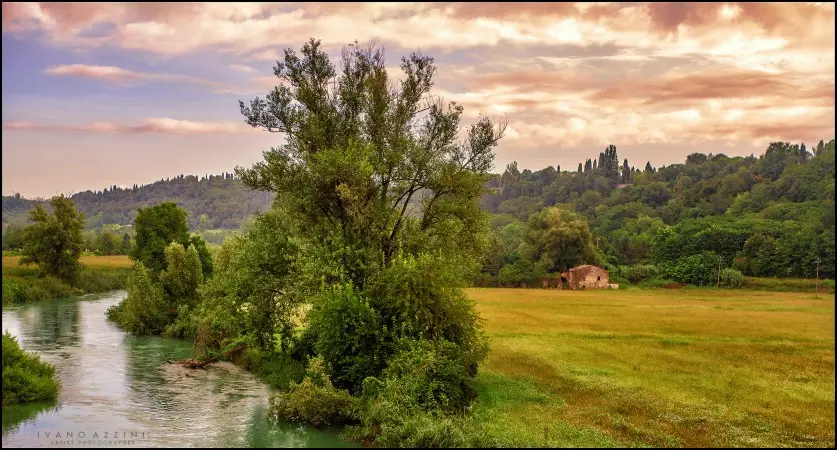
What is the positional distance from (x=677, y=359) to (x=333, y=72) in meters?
25.5

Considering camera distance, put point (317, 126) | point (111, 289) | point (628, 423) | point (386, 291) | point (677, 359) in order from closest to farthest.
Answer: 1. point (628, 423)
2. point (386, 291)
3. point (317, 126)
4. point (677, 359)
5. point (111, 289)

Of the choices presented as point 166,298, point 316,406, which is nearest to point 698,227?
point 166,298

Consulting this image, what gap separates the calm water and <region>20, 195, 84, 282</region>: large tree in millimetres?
32521

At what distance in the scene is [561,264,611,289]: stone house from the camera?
10638cm

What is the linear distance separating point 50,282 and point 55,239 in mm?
4908

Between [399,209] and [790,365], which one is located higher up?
[399,209]

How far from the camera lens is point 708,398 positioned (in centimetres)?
2862

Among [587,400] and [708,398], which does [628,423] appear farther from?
[708,398]

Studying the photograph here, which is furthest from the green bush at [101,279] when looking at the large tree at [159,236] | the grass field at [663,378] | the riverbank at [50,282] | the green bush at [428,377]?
the green bush at [428,377]

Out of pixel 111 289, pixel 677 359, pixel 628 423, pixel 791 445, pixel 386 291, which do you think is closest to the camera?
pixel 791 445

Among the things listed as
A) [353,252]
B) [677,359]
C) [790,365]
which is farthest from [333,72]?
[790,365]

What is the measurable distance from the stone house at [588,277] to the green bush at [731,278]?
20754 millimetres

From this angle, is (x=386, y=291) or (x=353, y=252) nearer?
(x=386, y=291)

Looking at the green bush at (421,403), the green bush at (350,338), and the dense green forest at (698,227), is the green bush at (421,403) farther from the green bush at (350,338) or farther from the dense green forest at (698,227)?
the dense green forest at (698,227)
